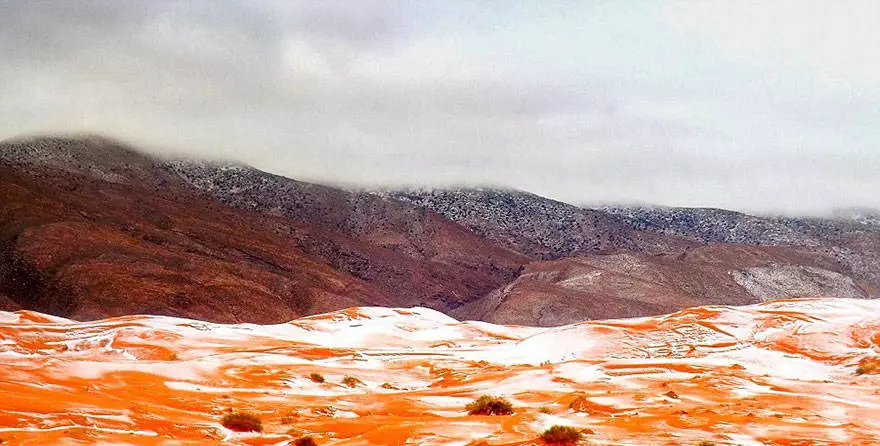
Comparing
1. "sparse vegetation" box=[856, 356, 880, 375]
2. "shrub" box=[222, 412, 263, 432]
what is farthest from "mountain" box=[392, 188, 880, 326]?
"shrub" box=[222, 412, 263, 432]

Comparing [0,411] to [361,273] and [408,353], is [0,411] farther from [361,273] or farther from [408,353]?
[361,273]

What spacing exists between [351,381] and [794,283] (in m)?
156

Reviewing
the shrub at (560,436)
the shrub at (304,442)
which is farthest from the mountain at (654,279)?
the shrub at (304,442)

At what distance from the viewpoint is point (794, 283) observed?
15538cm

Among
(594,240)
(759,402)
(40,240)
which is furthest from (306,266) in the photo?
(759,402)

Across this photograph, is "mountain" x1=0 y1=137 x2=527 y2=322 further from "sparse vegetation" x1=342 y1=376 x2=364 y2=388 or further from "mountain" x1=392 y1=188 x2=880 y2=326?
"sparse vegetation" x1=342 y1=376 x2=364 y2=388

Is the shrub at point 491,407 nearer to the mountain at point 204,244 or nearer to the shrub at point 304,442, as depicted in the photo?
the shrub at point 304,442

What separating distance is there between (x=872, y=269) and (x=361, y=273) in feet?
437

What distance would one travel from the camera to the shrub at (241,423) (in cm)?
1345

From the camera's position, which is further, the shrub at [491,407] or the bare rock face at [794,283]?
the bare rock face at [794,283]

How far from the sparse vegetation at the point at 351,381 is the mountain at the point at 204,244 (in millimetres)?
79383

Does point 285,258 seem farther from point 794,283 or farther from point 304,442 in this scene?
point 304,442

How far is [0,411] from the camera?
1150cm

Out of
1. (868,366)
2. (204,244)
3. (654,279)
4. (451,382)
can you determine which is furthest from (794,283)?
(451,382)
